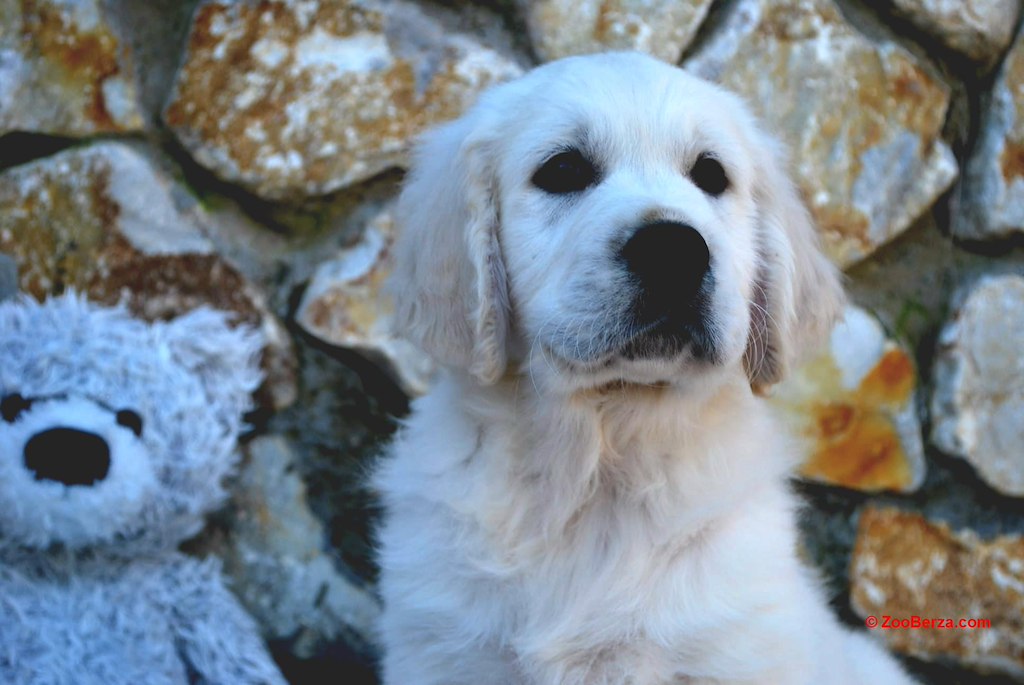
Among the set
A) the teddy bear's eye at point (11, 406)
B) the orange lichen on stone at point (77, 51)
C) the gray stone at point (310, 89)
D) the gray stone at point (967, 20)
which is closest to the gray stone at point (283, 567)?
the teddy bear's eye at point (11, 406)

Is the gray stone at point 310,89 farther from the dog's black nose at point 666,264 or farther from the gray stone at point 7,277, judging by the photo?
the dog's black nose at point 666,264

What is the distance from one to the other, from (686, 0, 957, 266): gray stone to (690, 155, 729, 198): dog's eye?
69 centimetres

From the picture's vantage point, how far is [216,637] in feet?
7.75

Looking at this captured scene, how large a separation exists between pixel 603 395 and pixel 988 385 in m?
1.32

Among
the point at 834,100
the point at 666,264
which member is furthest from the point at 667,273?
the point at 834,100

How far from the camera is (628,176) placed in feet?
6.40

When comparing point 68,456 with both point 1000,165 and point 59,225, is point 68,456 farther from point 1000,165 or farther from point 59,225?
point 1000,165

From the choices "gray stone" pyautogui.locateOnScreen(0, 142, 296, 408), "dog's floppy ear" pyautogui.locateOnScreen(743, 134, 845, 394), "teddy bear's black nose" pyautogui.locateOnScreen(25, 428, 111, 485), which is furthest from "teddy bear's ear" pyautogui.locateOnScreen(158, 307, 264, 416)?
"dog's floppy ear" pyautogui.locateOnScreen(743, 134, 845, 394)

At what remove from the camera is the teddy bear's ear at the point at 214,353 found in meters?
2.43

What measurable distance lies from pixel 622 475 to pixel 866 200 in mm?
1217

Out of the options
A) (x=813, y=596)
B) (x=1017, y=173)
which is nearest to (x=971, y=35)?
(x=1017, y=173)

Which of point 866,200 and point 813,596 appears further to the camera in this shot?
point 866,200

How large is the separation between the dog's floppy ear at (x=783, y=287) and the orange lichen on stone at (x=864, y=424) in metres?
0.62

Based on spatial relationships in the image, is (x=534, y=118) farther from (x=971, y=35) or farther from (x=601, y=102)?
(x=971, y=35)
